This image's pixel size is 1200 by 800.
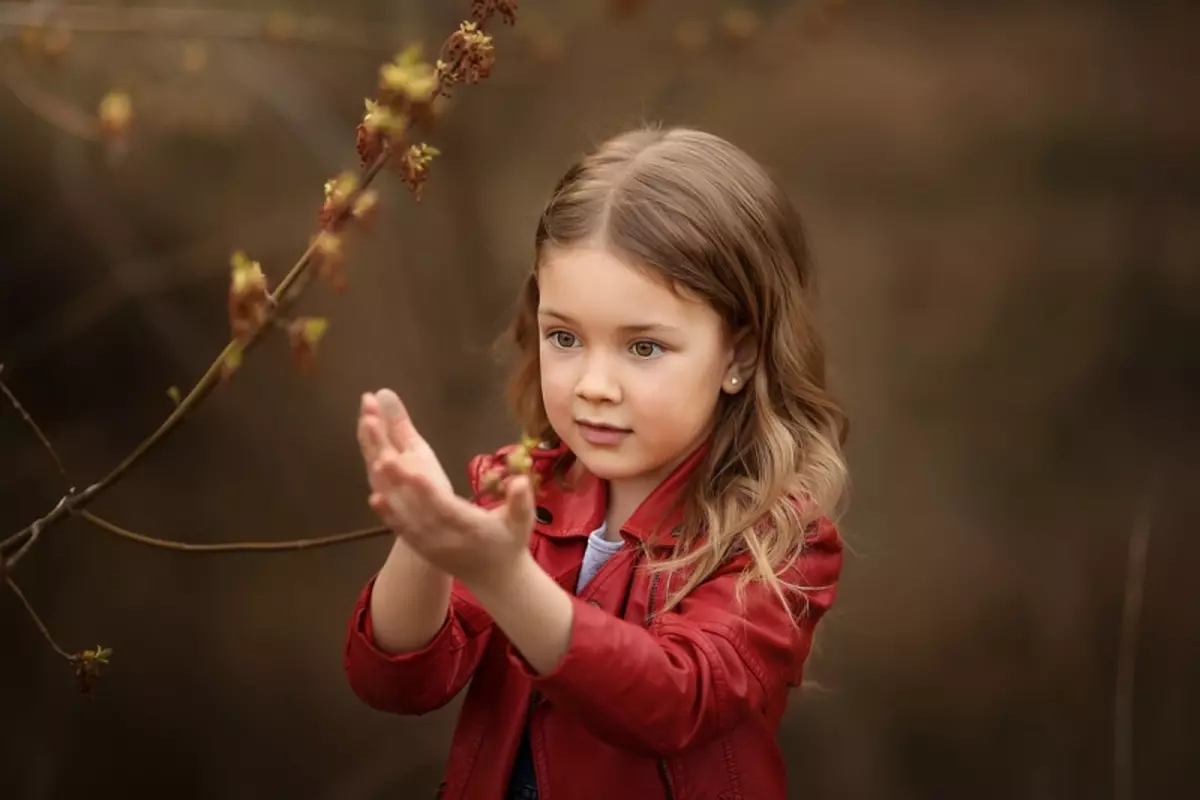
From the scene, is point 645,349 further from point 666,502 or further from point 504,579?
point 504,579

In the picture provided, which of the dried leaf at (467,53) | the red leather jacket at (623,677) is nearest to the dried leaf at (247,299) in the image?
the dried leaf at (467,53)

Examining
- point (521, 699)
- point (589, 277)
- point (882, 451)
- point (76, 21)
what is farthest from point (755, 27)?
point (521, 699)

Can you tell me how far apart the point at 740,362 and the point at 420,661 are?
45cm

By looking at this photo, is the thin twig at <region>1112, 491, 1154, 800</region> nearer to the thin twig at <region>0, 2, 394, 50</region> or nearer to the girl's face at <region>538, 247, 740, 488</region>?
the girl's face at <region>538, 247, 740, 488</region>

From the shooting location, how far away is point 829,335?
210 cm

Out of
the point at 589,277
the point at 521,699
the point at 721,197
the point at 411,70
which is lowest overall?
the point at 521,699

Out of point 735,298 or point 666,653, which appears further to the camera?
point 735,298

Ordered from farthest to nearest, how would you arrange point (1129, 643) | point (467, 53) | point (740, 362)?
point (1129, 643) < point (740, 362) < point (467, 53)

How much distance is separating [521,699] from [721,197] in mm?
554

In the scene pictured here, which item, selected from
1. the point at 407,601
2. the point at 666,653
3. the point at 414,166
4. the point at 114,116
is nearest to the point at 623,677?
the point at 666,653

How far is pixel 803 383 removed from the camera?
149 centimetres

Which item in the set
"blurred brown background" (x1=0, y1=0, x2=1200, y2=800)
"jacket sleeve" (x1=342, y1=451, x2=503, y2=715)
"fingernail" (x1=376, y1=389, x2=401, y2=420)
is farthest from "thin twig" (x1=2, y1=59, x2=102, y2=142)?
"fingernail" (x1=376, y1=389, x2=401, y2=420)

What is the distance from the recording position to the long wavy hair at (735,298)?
1383 millimetres

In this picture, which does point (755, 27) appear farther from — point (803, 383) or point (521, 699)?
point (521, 699)
